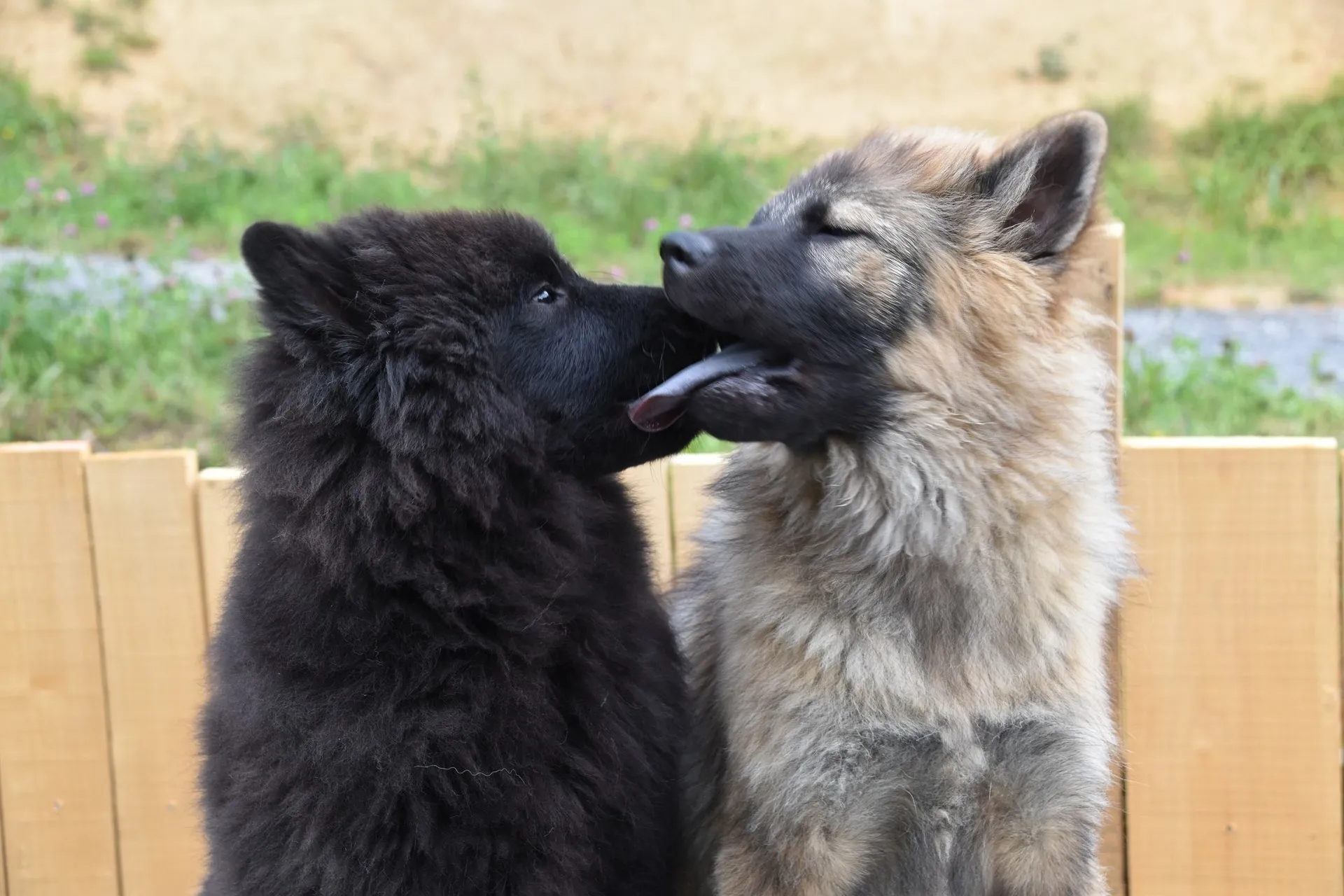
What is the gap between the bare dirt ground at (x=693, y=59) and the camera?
1261 centimetres

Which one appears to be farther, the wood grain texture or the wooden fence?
the wood grain texture

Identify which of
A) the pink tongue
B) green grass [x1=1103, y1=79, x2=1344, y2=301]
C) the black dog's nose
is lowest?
the pink tongue

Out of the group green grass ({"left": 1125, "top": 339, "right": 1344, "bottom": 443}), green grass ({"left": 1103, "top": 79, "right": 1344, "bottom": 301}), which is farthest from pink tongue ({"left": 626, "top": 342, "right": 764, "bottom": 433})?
green grass ({"left": 1103, "top": 79, "right": 1344, "bottom": 301})

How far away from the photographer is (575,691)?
2531 mm

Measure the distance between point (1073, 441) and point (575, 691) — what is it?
3.84 ft

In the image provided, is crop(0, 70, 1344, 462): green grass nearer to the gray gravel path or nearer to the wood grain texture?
the gray gravel path

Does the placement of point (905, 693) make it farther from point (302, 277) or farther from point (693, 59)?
point (693, 59)

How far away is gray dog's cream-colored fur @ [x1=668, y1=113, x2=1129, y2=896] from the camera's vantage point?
2.53m

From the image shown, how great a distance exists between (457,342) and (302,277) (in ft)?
1.04

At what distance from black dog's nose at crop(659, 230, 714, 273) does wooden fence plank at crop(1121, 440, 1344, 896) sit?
4.00ft

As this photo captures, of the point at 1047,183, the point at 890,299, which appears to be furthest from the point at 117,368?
the point at 1047,183

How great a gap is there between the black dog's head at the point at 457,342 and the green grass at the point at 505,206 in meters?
1.84

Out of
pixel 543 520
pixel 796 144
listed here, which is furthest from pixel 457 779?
pixel 796 144

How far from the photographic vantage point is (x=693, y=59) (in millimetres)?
13375
